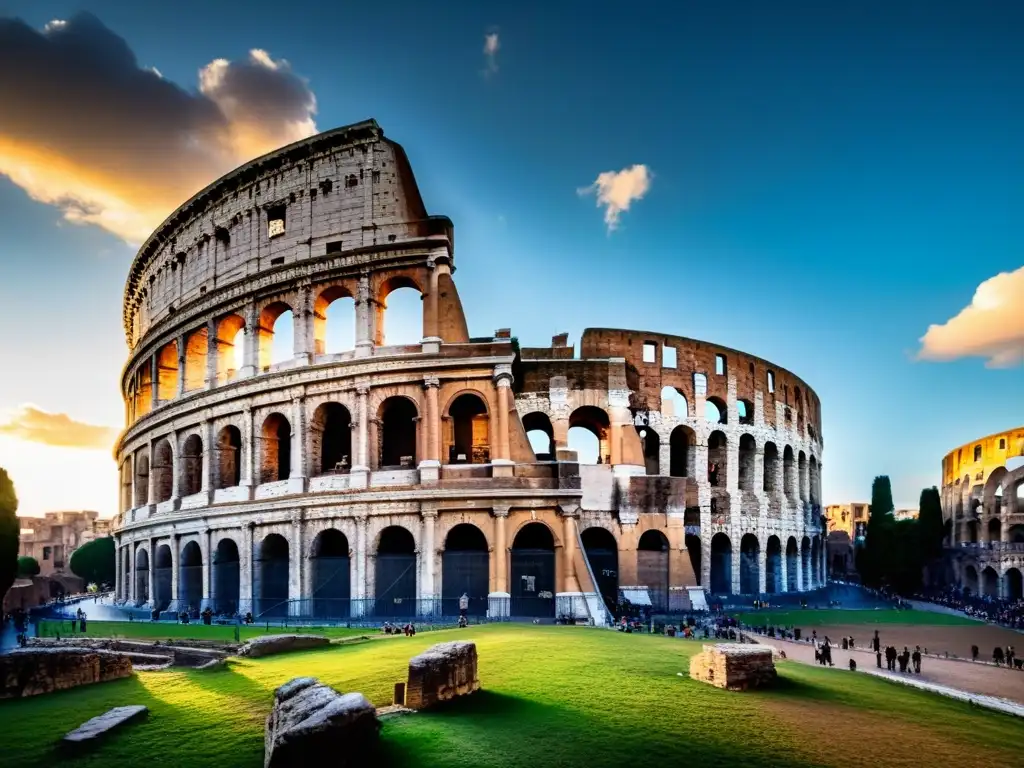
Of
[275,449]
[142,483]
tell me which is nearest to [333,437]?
[275,449]

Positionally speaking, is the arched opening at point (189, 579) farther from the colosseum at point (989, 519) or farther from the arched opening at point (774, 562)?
the colosseum at point (989, 519)

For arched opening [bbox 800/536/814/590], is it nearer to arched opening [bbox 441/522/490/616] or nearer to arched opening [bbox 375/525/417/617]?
arched opening [bbox 441/522/490/616]

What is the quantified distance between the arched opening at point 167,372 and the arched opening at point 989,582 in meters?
50.4

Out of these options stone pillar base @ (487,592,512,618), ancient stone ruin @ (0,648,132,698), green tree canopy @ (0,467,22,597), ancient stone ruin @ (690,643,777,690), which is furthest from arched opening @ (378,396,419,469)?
ancient stone ruin @ (690,643,777,690)

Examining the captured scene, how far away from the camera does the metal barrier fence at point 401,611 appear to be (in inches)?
961

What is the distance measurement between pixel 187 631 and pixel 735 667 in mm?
17145

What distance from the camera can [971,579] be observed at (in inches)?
1973

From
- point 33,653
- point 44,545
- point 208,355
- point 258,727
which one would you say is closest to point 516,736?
point 258,727

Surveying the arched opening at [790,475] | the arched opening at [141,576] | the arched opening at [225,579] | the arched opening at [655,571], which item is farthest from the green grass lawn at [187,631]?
the arched opening at [790,475]

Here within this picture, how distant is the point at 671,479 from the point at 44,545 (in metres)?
66.9

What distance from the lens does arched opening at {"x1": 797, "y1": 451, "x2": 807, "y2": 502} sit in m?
44.2

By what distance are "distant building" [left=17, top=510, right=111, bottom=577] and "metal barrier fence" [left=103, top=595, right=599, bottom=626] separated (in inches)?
2015

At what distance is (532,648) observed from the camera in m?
15.4

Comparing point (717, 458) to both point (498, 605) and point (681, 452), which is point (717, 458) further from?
point (498, 605)
